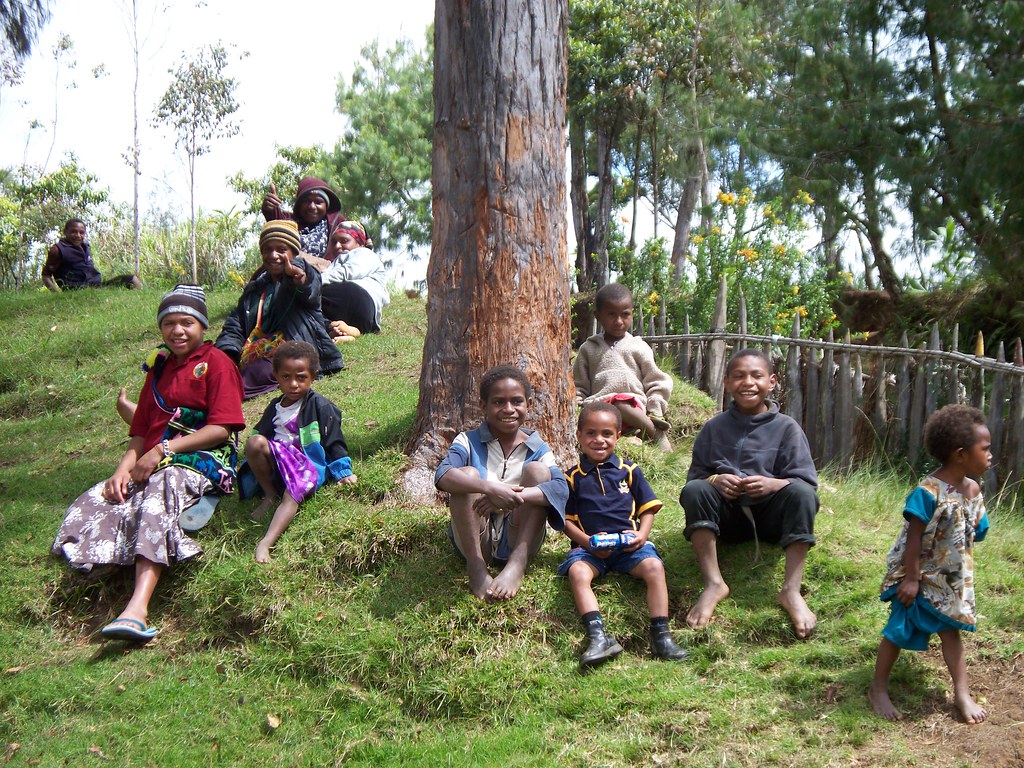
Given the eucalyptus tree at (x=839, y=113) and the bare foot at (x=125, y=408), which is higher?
the eucalyptus tree at (x=839, y=113)

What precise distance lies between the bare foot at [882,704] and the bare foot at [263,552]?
3046mm

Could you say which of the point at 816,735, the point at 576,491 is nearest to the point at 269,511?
the point at 576,491

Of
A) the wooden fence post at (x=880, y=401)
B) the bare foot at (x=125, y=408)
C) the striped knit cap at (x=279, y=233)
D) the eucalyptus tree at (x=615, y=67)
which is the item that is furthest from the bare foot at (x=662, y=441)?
the eucalyptus tree at (x=615, y=67)

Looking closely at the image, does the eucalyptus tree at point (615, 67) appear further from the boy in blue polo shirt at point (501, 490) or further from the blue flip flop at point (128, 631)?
the blue flip flop at point (128, 631)

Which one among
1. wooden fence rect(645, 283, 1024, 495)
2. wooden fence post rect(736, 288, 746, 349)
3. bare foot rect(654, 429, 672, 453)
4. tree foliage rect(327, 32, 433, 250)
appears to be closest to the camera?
bare foot rect(654, 429, 672, 453)

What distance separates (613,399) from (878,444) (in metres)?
2.89

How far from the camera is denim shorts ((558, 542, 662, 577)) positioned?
14.6ft

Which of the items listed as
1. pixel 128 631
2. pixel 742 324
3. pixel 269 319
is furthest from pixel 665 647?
Result: pixel 742 324

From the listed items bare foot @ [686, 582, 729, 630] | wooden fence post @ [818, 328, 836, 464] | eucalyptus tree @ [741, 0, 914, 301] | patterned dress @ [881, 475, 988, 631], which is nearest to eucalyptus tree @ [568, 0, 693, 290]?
eucalyptus tree @ [741, 0, 914, 301]

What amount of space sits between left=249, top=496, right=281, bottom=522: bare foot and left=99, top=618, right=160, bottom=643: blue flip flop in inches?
34.7

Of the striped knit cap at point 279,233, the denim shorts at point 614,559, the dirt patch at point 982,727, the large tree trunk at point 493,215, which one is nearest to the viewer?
the dirt patch at point 982,727

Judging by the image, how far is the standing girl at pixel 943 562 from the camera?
3.63 metres

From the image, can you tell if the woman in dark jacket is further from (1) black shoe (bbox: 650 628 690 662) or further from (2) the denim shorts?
(1) black shoe (bbox: 650 628 690 662)

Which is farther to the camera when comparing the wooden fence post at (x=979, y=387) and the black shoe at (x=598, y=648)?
the wooden fence post at (x=979, y=387)
